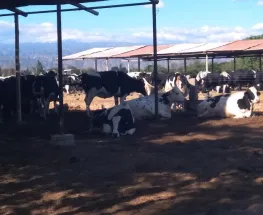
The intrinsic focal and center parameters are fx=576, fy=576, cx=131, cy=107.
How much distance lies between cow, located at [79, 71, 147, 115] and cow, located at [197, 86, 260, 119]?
3133mm

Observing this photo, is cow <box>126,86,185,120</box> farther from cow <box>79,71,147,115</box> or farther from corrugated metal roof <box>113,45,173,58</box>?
corrugated metal roof <box>113,45,173,58</box>

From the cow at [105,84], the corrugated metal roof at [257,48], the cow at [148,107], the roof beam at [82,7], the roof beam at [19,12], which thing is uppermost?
the corrugated metal roof at [257,48]

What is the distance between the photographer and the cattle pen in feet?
24.4

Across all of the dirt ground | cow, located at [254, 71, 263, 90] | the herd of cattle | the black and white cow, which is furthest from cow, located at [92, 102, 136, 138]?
cow, located at [254, 71, 263, 90]

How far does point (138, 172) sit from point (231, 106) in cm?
874

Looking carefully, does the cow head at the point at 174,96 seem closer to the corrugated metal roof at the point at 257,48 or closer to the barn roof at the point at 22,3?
the barn roof at the point at 22,3

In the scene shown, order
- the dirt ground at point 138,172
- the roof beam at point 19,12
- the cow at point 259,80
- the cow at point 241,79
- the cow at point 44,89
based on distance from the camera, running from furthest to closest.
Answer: the cow at point 241,79 < the cow at point 259,80 < the cow at point 44,89 < the roof beam at point 19,12 < the dirt ground at point 138,172

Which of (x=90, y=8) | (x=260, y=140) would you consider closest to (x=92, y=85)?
(x=90, y=8)

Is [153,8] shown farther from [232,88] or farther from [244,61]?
[244,61]

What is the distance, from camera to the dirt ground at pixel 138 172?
24.4 ft

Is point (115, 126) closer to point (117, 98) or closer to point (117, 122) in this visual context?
point (117, 122)

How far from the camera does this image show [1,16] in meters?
17.4

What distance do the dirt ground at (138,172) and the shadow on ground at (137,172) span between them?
1 cm

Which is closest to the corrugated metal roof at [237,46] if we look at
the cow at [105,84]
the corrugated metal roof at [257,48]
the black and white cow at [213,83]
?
the corrugated metal roof at [257,48]
